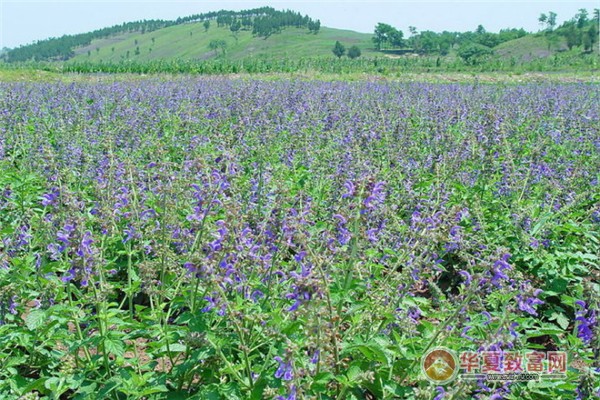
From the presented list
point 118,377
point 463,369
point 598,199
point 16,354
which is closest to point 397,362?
point 463,369

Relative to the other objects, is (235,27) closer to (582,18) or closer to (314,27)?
(314,27)

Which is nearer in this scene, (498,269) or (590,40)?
(498,269)

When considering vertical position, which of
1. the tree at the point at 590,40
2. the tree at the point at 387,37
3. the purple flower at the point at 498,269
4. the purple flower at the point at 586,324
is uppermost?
the tree at the point at 387,37

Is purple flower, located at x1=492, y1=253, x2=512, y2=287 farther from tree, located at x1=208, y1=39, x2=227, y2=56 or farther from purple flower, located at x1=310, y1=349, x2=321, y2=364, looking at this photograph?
tree, located at x1=208, y1=39, x2=227, y2=56

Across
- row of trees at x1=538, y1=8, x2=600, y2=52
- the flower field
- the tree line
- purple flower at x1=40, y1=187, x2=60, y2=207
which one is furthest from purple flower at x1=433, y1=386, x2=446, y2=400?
row of trees at x1=538, y1=8, x2=600, y2=52

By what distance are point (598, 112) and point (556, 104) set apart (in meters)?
1.18

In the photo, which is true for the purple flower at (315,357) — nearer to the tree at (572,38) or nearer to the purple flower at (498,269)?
the purple flower at (498,269)

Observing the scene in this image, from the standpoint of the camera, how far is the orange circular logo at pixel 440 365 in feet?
9.18

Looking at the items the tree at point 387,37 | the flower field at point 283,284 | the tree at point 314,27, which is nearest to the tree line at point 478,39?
the tree at point 387,37

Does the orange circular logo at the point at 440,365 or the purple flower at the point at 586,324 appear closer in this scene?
the orange circular logo at the point at 440,365

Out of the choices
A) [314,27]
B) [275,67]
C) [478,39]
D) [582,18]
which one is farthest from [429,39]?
[275,67]

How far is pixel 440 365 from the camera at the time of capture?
2.91 meters

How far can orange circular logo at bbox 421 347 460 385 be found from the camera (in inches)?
110

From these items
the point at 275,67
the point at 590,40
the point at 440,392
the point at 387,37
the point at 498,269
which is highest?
the point at 387,37
